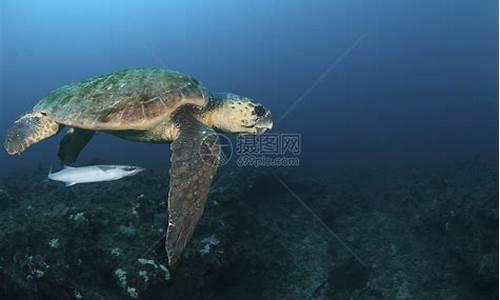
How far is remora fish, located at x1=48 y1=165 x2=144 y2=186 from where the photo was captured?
5.00 m

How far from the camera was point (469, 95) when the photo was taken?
204 ft

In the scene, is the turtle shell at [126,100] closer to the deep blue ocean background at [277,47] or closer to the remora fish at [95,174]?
the remora fish at [95,174]

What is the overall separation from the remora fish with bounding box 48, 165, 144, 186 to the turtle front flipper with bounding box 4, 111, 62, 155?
0.75 meters

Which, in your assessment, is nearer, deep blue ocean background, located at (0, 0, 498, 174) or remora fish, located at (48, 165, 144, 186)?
remora fish, located at (48, 165, 144, 186)

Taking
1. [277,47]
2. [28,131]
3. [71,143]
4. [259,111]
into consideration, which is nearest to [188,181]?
[259,111]

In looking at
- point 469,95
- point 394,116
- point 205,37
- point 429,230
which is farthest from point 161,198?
point 205,37

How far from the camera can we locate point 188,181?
3.91 meters

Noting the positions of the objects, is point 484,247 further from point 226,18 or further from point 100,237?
point 226,18

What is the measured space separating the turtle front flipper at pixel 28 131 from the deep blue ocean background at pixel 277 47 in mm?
53931

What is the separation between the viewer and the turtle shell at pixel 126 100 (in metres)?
4.98

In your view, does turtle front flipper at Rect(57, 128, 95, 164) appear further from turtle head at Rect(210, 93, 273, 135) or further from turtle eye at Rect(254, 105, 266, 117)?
turtle eye at Rect(254, 105, 266, 117)

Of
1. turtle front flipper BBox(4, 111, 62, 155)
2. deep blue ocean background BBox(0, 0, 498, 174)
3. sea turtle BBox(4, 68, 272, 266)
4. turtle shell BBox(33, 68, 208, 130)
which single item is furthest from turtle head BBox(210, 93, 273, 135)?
deep blue ocean background BBox(0, 0, 498, 174)

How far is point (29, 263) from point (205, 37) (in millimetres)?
87055

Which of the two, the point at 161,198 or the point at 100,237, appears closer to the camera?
the point at 100,237
